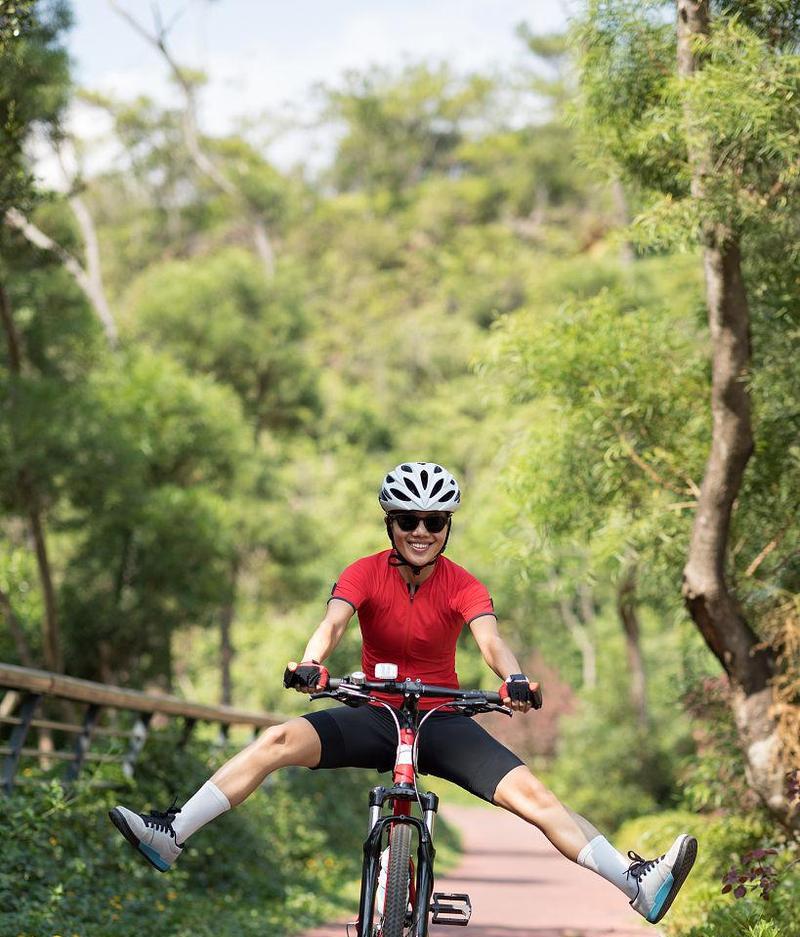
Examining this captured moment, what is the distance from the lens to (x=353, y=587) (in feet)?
16.7

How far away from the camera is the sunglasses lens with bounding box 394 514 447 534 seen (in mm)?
5180

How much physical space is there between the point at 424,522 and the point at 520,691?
868 mm

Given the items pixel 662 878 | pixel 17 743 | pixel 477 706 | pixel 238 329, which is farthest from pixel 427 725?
pixel 238 329

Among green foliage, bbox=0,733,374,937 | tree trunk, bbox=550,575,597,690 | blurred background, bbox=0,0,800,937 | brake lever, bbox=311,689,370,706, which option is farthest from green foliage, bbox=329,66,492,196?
brake lever, bbox=311,689,370,706

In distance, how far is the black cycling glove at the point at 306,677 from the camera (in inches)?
178

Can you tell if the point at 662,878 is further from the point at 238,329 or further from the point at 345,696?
the point at 238,329

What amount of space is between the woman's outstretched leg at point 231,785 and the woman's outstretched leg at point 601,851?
29.3 inches

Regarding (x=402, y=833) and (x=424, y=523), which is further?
(x=424, y=523)

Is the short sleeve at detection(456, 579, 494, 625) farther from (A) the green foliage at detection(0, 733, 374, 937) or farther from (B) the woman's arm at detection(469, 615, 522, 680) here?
(A) the green foliage at detection(0, 733, 374, 937)

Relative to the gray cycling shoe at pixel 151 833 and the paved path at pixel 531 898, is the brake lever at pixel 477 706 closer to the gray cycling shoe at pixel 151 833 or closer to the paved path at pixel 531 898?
the gray cycling shoe at pixel 151 833

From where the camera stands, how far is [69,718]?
770 inches

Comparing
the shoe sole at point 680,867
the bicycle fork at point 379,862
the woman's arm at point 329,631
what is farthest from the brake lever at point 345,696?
the shoe sole at point 680,867

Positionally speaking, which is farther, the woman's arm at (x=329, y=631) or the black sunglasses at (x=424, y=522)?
the black sunglasses at (x=424, y=522)

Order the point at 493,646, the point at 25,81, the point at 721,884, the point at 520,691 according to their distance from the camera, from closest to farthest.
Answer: the point at 520,691, the point at 493,646, the point at 721,884, the point at 25,81
